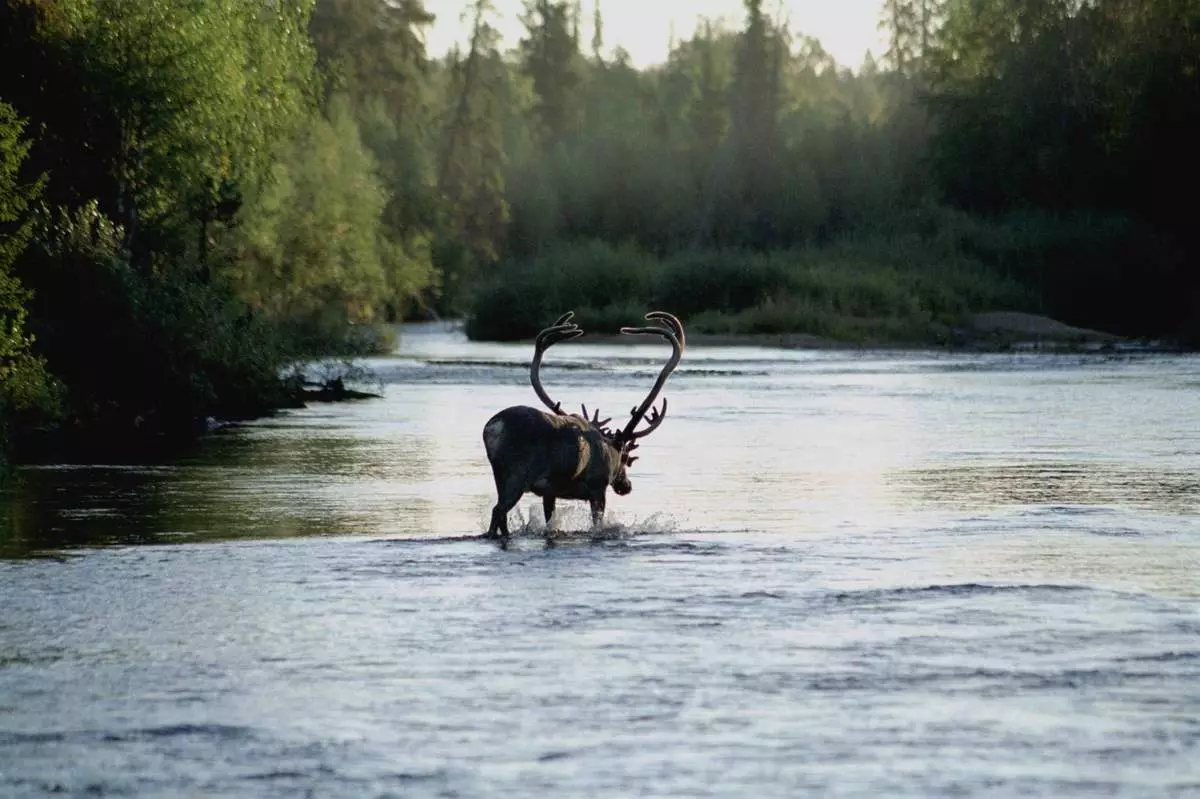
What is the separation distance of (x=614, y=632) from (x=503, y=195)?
326 feet

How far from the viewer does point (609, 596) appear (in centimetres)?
1358

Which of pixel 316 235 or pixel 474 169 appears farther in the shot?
pixel 474 169

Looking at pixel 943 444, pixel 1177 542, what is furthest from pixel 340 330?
pixel 1177 542

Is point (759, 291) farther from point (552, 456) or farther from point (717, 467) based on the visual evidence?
point (552, 456)

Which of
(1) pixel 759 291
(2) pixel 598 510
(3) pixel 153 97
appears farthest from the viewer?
(1) pixel 759 291

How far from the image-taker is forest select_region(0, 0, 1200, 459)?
31.4m

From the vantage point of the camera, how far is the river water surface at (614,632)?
9.12 metres

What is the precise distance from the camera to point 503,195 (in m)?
111

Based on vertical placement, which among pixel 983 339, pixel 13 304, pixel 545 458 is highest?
pixel 13 304

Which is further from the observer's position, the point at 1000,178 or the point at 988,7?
the point at 988,7

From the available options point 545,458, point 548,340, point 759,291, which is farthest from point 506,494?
point 759,291

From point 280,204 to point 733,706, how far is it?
4977 cm

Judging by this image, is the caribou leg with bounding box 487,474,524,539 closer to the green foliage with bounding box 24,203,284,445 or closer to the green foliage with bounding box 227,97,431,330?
the green foliage with bounding box 24,203,284,445

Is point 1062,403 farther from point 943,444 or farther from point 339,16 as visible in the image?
point 339,16
